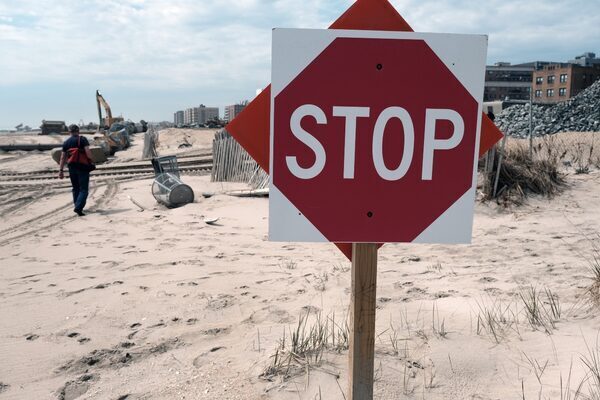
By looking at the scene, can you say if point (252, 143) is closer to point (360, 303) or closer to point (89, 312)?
point (360, 303)

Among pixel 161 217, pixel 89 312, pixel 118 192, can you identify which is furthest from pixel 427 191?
pixel 118 192

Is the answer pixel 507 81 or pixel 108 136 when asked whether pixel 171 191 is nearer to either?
pixel 108 136

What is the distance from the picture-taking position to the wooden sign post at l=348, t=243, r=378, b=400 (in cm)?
160

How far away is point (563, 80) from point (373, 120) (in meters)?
79.2

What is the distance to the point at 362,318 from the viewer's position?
1.63 metres

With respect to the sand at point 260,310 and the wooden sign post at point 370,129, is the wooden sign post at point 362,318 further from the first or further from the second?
the sand at point 260,310

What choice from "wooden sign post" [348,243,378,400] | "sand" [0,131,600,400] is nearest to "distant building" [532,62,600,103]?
"sand" [0,131,600,400]

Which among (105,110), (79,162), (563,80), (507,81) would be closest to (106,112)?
(105,110)

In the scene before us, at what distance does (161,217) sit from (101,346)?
5.33 m

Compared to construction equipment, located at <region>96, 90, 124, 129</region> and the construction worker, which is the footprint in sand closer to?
the construction worker

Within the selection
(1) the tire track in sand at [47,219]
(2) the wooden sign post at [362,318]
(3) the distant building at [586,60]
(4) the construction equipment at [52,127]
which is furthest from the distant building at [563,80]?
(2) the wooden sign post at [362,318]

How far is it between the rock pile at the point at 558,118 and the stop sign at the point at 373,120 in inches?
919

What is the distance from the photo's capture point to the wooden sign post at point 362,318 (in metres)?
1.60

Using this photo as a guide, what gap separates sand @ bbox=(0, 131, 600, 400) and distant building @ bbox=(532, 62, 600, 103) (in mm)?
68723
